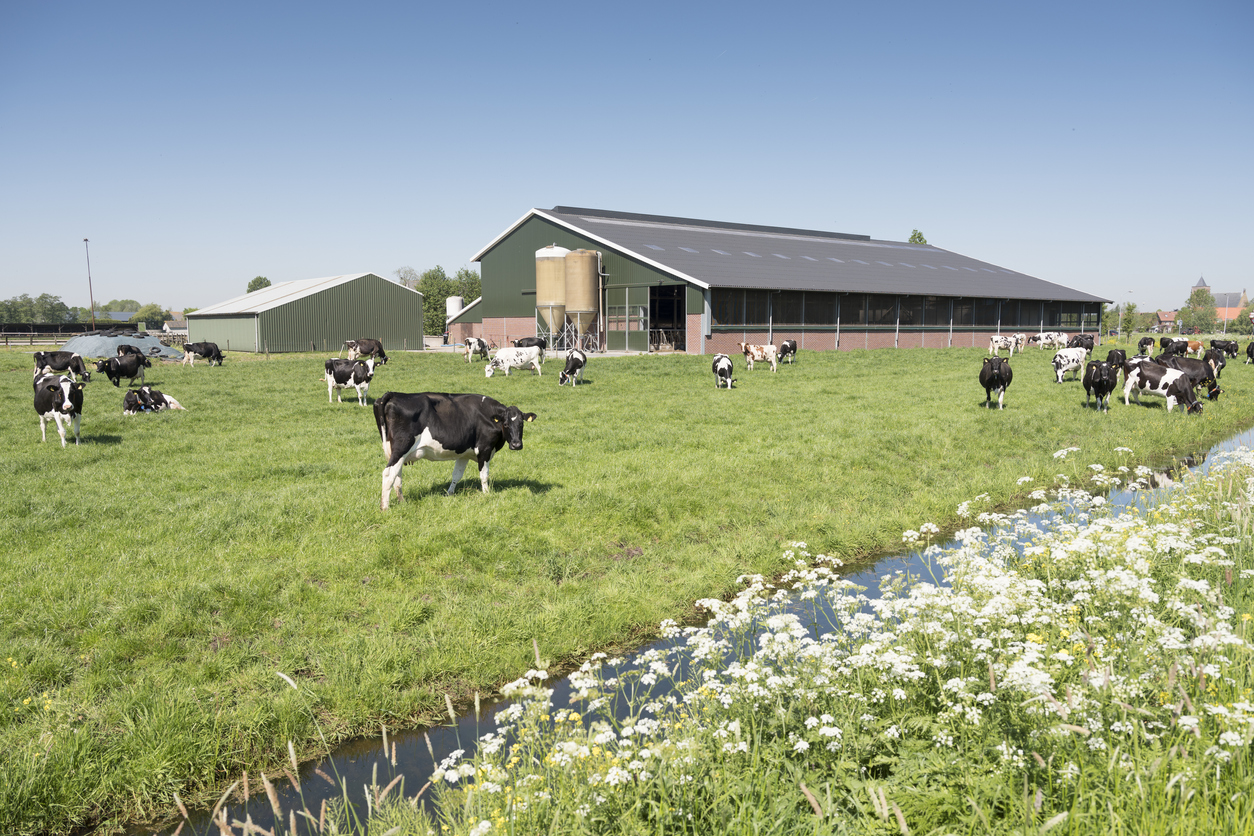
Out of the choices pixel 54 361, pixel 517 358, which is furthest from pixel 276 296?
pixel 517 358

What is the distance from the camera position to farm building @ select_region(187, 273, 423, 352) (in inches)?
1982

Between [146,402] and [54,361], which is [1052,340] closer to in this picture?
[146,402]

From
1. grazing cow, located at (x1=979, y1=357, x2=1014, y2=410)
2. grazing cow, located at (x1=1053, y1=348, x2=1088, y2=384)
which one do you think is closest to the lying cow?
grazing cow, located at (x1=979, y1=357, x2=1014, y2=410)

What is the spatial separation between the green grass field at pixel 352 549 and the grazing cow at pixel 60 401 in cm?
59

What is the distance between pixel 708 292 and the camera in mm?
38750

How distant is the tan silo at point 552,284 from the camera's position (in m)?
43.9

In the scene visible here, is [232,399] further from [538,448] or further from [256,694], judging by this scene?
[256,694]

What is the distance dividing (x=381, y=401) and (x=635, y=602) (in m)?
4.58

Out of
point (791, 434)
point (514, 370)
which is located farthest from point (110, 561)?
point (514, 370)

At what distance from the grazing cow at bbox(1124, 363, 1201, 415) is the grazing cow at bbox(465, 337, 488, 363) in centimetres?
2645

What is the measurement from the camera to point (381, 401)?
1028 cm

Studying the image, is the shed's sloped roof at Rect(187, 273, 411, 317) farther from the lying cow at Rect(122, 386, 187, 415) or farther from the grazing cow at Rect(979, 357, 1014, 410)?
the grazing cow at Rect(979, 357, 1014, 410)

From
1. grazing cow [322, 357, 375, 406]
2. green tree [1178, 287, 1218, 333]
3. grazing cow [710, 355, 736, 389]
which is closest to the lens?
grazing cow [322, 357, 375, 406]

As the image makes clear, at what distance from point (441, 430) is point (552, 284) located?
34.6 metres
